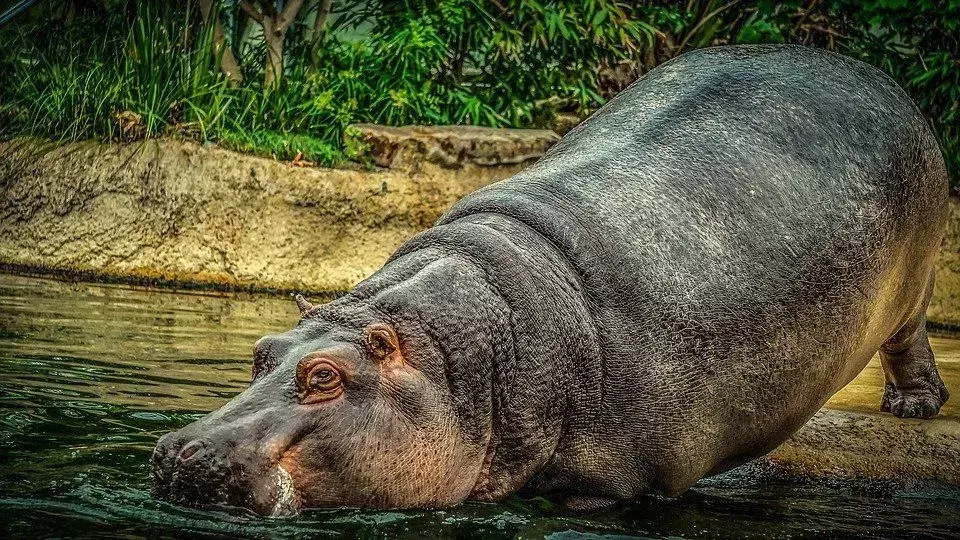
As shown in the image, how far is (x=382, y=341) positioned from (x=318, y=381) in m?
0.20

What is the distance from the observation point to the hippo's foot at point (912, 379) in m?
4.73

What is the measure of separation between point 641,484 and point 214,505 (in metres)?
1.30

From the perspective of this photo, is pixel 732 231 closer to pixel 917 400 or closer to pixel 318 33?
pixel 917 400

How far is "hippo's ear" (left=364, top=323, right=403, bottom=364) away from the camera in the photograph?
9.86 feet

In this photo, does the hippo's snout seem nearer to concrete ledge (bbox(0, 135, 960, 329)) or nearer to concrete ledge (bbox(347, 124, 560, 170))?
concrete ledge (bbox(0, 135, 960, 329))

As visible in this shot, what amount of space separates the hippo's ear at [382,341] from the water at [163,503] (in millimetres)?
410

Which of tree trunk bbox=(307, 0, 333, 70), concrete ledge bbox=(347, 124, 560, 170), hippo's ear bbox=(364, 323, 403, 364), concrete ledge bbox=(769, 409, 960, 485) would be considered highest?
hippo's ear bbox=(364, 323, 403, 364)

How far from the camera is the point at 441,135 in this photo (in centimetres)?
987

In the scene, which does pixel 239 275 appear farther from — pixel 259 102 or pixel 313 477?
pixel 313 477

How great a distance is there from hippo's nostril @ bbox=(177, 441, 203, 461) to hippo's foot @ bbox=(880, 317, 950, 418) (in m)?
3.03

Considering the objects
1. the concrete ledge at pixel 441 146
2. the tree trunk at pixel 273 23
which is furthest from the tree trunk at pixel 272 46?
the concrete ledge at pixel 441 146

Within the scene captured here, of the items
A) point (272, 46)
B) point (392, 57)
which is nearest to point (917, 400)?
point (392, 57)

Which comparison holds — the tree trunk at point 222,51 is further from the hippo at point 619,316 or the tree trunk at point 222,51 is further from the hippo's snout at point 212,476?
the hippo's snout at point 212,476

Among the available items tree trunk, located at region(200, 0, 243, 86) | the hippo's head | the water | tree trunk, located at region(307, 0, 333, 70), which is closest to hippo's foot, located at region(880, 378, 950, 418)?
the water
